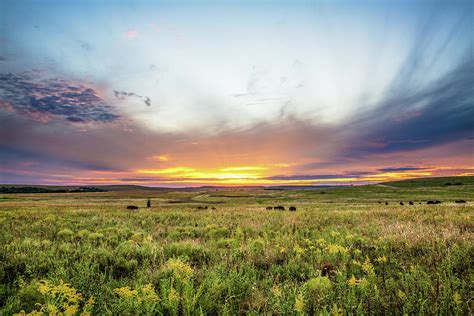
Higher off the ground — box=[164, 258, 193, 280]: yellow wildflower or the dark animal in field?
box=[164, 258, 193, 280]: yellow wildflower

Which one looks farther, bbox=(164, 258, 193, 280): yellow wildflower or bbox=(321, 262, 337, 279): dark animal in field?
bbox=(321, 262, 337, 279): dark animal in field

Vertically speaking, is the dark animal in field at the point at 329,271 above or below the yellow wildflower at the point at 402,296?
below

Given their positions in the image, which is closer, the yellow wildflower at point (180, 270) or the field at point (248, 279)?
the field at point (248, 279)

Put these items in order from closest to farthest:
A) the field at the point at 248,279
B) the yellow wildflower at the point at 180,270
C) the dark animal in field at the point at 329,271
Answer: the field at the point at 248,279
the yellow wildflower at the point at 180,270
the dark animal in field at the point at 329,271

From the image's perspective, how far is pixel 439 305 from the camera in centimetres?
343

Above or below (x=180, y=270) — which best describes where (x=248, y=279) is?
below

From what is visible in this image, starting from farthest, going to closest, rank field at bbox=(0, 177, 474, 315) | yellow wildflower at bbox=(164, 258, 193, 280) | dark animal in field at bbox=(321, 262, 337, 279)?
dark animal in field at bbox=(321, 262, 337, 279)
yellow wildflower at bbox=(164, 258, 193, 280)
field at bbox=(0, 177, 474, 315)

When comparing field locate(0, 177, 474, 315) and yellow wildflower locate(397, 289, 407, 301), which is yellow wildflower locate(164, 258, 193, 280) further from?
yellow wildflower locate(397, 289, 407, 301)

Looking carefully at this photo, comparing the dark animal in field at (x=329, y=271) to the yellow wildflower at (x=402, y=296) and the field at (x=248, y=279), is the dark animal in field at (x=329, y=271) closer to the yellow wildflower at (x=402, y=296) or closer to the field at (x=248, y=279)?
the field at (x=248, y=279)

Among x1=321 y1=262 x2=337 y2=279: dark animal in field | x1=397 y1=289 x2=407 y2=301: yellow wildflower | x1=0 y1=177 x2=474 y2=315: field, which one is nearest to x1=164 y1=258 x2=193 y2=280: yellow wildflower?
x1=0 y1=177 x2=474 y2=315: field

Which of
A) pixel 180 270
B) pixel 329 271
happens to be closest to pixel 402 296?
pixel 329 271

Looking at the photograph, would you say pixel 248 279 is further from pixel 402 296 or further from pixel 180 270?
pixel 402 296

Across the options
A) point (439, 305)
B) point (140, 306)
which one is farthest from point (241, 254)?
point (439, 305)

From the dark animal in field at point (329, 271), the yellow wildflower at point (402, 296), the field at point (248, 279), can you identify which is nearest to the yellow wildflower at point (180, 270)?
the field at point (248, 279)
